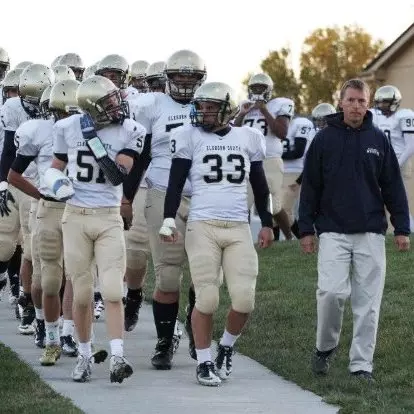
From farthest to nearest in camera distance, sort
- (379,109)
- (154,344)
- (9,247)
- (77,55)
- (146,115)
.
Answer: (379,109), (77,55), (9,247), (154,344), (146,115)

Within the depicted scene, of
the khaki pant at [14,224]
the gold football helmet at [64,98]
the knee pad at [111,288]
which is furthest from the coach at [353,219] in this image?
the khaki pant at [14,224]

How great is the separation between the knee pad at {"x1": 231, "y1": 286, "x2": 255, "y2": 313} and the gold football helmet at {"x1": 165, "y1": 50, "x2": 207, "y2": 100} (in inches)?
63.2

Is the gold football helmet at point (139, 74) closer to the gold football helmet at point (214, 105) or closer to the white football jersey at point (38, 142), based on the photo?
the white football jersey at point (38, 142)

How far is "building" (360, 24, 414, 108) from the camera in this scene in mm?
34969

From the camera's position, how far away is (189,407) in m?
8.96

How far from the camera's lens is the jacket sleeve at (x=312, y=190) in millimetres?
10031

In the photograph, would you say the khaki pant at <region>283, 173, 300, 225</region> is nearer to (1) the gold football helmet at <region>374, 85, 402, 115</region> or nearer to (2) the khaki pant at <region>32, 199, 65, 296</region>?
(1) the gold football helmet at <region>374, 85, 402, 115</region>

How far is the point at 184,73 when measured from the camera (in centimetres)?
1058

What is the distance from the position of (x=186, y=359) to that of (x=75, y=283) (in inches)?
53.3

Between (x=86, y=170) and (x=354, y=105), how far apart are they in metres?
1.71

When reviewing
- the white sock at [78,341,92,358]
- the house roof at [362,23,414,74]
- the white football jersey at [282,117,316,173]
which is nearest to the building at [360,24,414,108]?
the house roof at [362,23,414,74]

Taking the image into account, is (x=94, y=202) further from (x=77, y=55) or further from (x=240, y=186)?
(x=77, y=55)

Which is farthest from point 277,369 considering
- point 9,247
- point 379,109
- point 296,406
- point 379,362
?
point 379,109

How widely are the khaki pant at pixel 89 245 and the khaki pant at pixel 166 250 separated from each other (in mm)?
572
